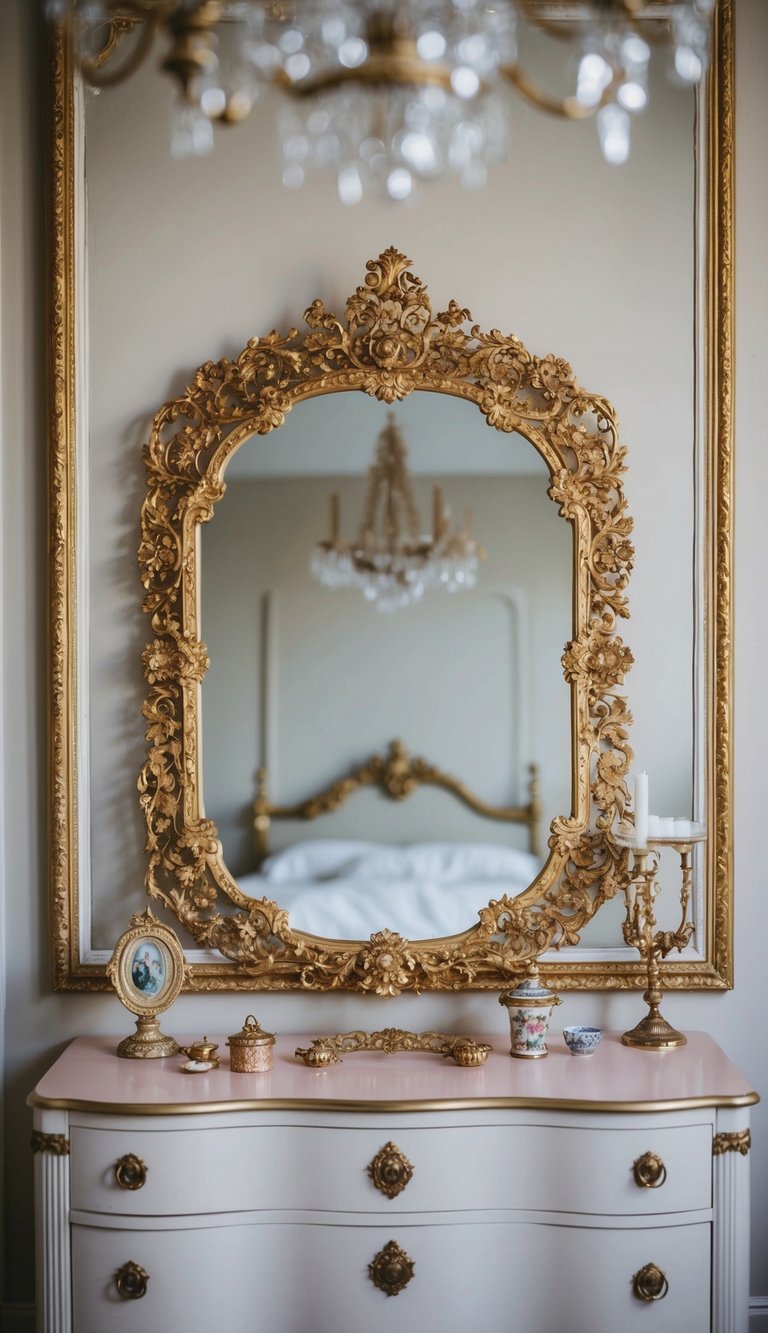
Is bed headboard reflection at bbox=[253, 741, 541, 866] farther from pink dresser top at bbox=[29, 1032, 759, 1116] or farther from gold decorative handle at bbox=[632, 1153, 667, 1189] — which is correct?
gold decorative handle at bbox=[632, 1153, 667, 1189]

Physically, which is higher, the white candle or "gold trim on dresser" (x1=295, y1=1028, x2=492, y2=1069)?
the white candle

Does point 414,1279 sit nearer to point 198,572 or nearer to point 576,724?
point 576,724

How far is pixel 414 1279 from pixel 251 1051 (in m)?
0.51

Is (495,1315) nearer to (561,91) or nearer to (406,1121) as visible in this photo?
(406,1121)

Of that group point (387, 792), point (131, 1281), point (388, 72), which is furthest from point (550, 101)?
point (131, 1281)

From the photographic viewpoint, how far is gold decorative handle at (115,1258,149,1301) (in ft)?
7.27

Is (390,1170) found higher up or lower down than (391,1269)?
higher up

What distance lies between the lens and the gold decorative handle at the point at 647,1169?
2201 mm

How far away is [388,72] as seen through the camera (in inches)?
51.2

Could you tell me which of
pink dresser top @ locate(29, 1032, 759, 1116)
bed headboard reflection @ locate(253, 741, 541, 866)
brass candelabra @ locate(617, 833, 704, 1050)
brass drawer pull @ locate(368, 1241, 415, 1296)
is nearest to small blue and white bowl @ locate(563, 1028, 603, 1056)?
pink dresser top @ locate(29, 1032, 759, 1116)

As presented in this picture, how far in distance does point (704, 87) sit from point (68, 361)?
152 cm

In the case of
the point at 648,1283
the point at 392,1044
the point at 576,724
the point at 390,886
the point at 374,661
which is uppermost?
the point at 374,661

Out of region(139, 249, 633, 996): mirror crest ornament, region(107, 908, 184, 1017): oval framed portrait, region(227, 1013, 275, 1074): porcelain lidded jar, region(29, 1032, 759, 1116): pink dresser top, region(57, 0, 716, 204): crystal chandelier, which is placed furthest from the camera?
region(139, 249, 633, 996): mirror crest ornament

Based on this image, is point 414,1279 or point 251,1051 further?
point 251,1051
